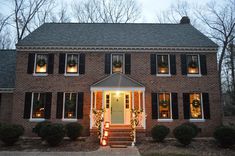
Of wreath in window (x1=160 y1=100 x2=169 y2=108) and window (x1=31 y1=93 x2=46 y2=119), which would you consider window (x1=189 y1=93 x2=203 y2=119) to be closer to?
wreath in window (x1=160 y1=100 x2=169 y2=108)

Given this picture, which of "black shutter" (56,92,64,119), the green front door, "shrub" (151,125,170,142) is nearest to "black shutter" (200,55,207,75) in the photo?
"shrub" (151,125,170,142)

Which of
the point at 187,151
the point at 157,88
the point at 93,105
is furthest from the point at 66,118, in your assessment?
the point at 187,151

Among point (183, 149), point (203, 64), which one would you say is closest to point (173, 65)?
point (203, 64)

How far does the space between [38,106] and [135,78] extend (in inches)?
275

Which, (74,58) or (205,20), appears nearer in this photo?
(74,58)

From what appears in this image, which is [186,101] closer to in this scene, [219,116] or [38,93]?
[219,116]

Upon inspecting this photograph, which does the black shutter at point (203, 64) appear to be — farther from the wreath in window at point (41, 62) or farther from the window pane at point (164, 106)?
the wreath in window at point (41, 62)

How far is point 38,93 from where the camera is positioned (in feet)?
45.0

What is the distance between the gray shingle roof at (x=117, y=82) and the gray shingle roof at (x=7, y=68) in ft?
21.9

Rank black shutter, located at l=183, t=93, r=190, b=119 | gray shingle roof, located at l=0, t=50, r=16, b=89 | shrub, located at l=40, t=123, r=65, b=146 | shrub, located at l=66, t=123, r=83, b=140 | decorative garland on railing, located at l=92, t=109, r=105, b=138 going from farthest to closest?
1. gray shingle roof, located at l=0, t=50, r=16, b=89
2. black shutter, located at l=183, t=93, r=190, b=119
3. shrub, located at l=66, t=123, r=83, b=140
4. decorative garland on railing, located at l=92, t=109, r=105, b=138
5. shrub, located at l=40, t=123, r=65, b=146

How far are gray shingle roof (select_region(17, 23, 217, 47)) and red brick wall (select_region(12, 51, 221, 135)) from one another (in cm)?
96

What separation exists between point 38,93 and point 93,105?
394 centimetres

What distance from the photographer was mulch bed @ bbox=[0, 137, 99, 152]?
10.2 metres

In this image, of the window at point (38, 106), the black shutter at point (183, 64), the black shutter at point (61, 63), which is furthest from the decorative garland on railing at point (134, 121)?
the window at point (38, 106)
